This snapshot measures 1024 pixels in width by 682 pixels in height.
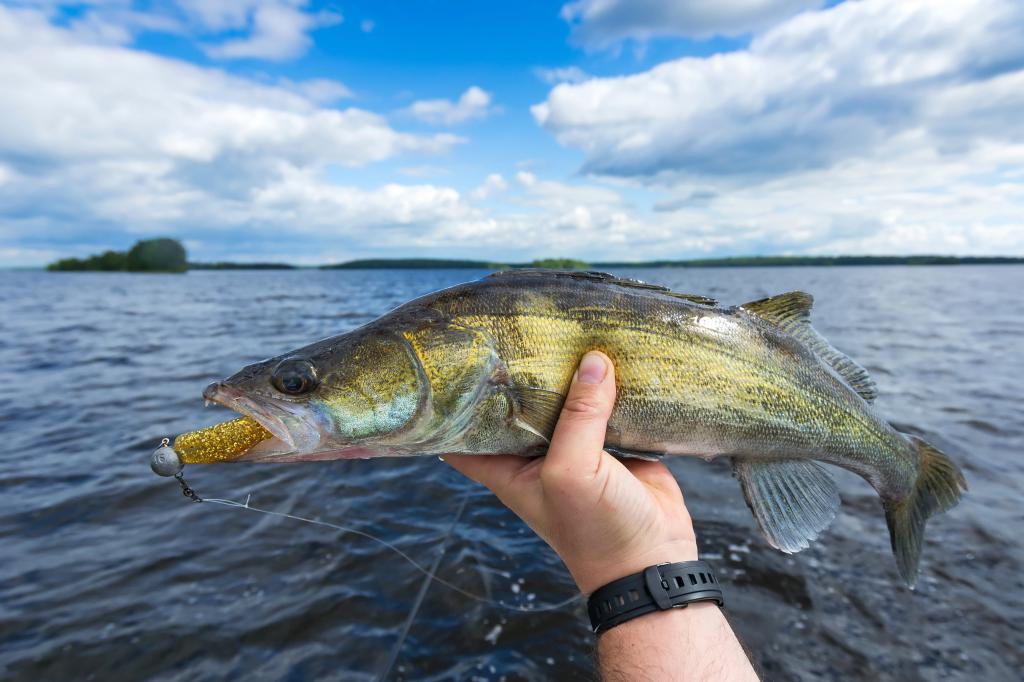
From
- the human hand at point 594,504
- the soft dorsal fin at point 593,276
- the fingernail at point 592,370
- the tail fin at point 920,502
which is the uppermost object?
the soft dorsal fin at point 593,276

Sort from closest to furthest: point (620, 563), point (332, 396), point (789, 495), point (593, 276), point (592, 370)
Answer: point (620, 563) → point (332, 396) → point (592, 370) → point (593, 276) → point (789, 495)

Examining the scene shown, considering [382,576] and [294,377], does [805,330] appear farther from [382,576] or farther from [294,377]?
[382,576]

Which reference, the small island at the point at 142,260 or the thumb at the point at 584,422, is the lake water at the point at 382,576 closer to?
the thumb at the point at 584,422

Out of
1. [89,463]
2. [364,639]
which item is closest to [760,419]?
[364,639]

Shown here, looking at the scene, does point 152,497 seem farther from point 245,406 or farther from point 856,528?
point 856,528

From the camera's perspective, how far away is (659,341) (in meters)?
3.12

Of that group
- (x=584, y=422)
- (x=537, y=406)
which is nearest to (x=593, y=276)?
(x=537, y=406)

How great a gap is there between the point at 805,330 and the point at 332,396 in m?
3.23

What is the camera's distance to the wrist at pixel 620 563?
2.58 metres

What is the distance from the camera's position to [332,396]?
2734 mm

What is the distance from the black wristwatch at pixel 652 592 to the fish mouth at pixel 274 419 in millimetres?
1707

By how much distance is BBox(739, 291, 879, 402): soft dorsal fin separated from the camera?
11.7 ft

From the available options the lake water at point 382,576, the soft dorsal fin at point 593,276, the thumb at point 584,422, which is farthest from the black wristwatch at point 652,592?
the lake water at point 382,576

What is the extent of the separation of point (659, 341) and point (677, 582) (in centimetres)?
135
